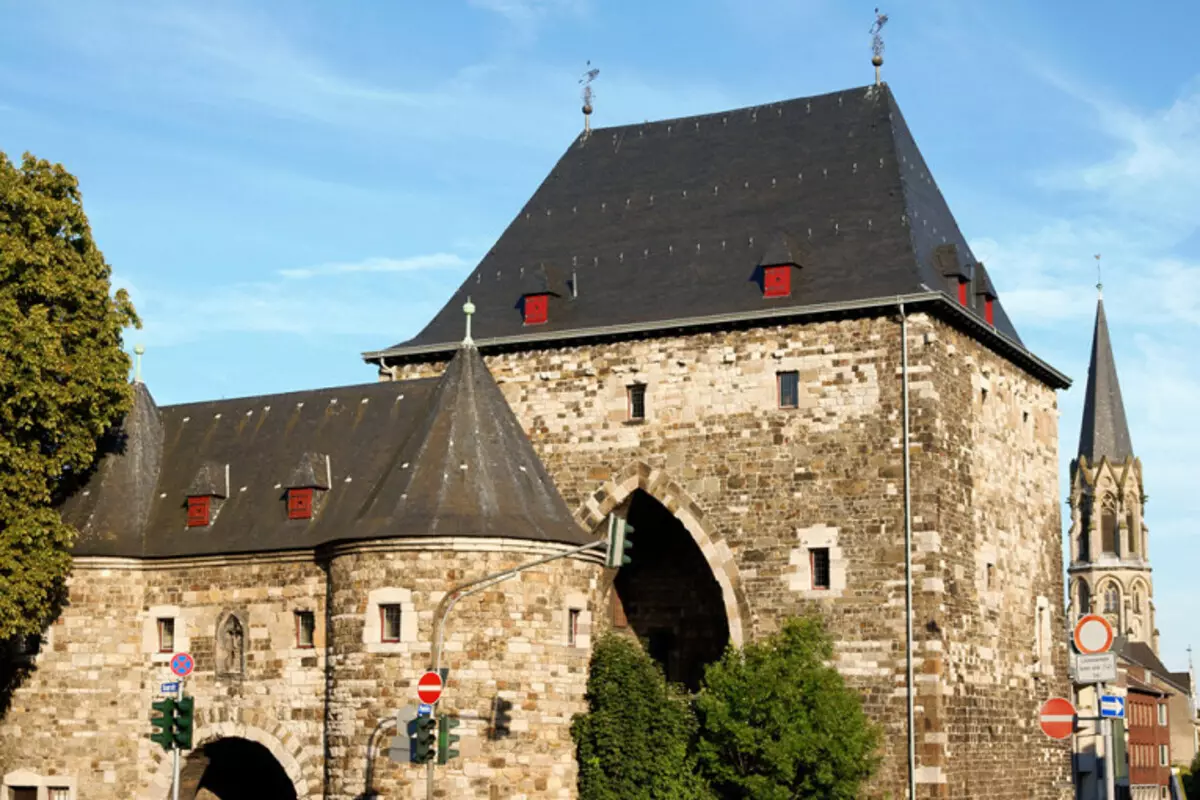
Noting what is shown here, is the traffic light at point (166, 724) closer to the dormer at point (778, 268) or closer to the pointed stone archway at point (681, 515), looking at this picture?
the pointed stone archway at point (681, 515)

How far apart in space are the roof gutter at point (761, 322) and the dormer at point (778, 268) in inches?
27.8

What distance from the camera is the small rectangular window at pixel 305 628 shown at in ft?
117

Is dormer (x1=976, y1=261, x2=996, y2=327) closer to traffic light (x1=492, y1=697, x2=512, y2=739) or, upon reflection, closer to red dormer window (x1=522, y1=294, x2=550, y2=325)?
red dormer window (x1=522, y1=294, x2=550, y2=325)

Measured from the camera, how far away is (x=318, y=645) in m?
35.3

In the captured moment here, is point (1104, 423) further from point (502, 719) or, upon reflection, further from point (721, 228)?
point (502, 719)

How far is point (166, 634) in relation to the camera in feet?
123

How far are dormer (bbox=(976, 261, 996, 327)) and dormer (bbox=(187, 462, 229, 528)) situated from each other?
54.4 ft

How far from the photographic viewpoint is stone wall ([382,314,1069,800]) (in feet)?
119

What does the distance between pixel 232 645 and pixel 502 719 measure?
6.60 m

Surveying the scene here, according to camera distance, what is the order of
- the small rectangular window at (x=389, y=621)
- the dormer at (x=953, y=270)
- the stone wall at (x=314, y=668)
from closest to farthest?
the stone wall at (x=314, y=668)
the small rectangular window at (x=389, y=621)
the dormer at (x=953, y=270)

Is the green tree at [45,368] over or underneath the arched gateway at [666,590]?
over

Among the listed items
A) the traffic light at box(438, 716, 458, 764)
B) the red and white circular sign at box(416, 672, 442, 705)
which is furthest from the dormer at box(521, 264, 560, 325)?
the traffic light at box(438, 716, 458, 764)

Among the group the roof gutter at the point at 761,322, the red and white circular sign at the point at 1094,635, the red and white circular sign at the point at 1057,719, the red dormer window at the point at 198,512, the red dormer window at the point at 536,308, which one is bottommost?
the red and white circular sign at the point at 1057,719

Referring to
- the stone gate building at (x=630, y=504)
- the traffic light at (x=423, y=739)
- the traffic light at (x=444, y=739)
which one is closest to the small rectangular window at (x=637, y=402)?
the stone gate building at (x=630, y=504)
